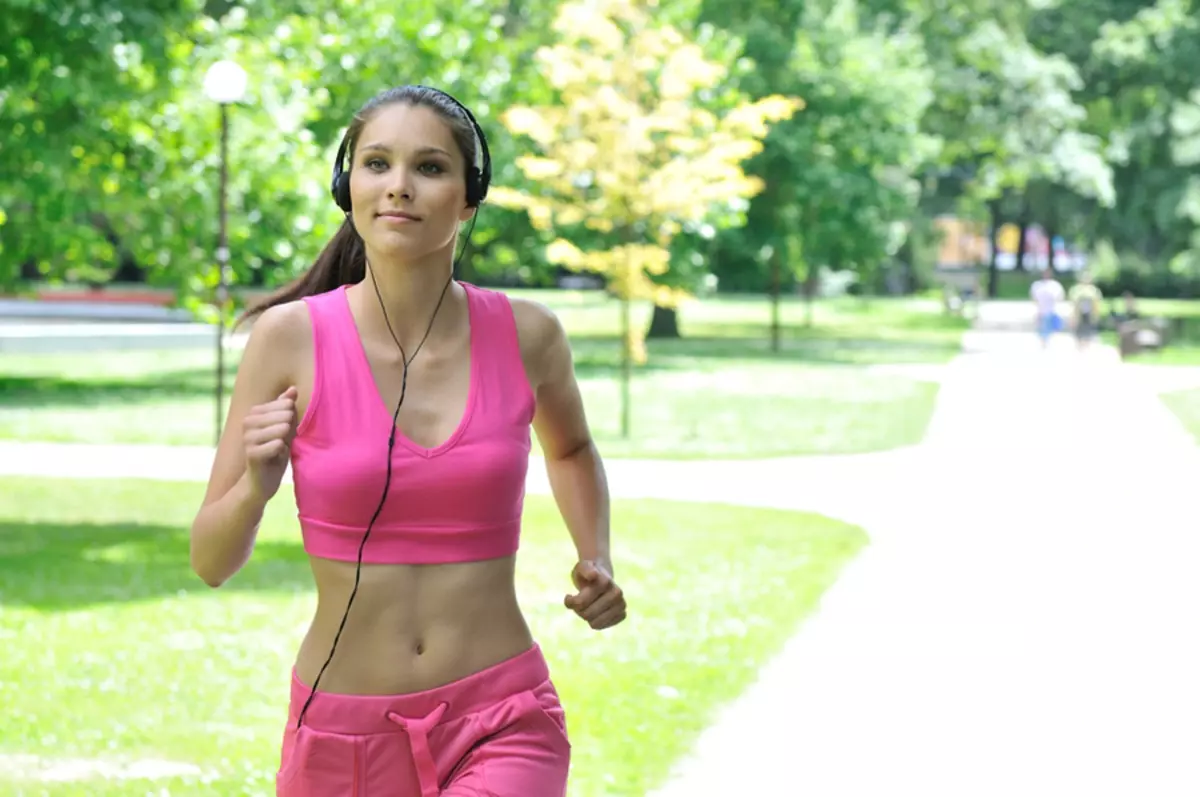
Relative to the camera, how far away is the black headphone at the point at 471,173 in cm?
327

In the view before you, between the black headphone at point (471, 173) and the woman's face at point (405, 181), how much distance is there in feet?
0.18

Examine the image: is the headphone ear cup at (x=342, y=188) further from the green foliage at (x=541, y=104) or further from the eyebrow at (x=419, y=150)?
the green foliage at (x=541, y=104)

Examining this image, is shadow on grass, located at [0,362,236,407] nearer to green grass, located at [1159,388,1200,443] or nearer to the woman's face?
green grass, located at [1159,388,1200,443]

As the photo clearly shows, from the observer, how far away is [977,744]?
7027 mm

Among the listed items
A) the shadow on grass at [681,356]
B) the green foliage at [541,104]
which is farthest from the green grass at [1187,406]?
the shadow on grass at [681,356]

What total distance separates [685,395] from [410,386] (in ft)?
79.2

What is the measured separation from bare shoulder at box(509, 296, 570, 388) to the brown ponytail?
0.96 feet

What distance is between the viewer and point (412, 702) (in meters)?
3.15

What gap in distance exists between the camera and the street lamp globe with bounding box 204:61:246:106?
17328 mm

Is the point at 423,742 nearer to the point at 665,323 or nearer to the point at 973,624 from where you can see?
the point at 973,624

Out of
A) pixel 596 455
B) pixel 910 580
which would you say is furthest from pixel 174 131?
pixel 596 455

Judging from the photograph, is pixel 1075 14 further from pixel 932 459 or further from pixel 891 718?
pixel 891 718

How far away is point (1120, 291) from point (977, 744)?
69.6 metres

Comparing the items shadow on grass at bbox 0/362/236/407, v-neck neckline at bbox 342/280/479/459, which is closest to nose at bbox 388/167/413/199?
v-neck neckline at bbox 342/280/479/459
